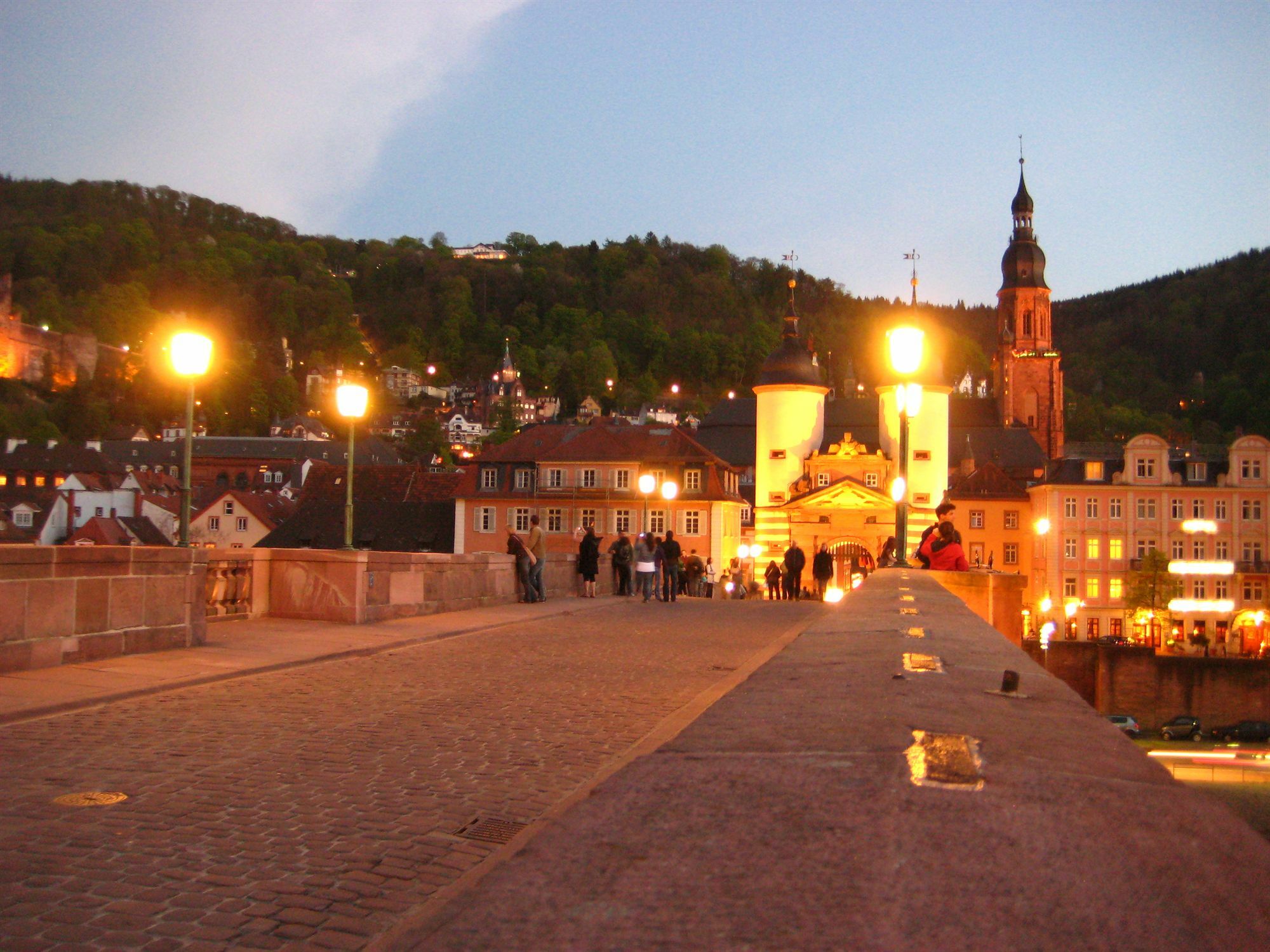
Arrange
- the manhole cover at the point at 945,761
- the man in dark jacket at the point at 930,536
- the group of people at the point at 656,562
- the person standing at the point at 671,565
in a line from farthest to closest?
1. the person standing at the point at 671,565
2. the group of people at the point at 656,562
3. the man in dark jacket at the point at 930,536
4. the manhole cover at the point at 945,761

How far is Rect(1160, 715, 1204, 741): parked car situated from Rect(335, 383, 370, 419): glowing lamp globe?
38679mm

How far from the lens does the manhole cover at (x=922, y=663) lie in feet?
17.6

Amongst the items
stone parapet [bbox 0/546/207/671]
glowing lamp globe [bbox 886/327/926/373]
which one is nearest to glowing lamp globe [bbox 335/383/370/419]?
stone parapet [bbox 0/546/207/671]

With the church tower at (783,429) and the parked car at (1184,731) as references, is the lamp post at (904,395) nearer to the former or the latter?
the parked car at (1184,731)

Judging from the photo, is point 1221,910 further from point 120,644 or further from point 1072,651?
point 1072,651

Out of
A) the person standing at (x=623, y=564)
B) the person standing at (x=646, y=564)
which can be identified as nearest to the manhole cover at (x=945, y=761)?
the person standing at (x=646, y=564)

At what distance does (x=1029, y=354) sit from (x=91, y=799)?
119080 millimetres

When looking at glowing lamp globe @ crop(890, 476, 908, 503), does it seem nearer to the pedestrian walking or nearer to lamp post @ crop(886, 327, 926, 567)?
lamp post @ crop(886, 327, 926, 567)

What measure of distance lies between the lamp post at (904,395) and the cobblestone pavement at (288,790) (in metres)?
6.75

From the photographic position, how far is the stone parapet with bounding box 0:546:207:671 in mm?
10906

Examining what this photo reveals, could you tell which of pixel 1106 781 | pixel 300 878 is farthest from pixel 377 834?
pixel 1106 781

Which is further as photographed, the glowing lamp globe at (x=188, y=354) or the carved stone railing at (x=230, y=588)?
the carved stone railing at (x=230, y=588)

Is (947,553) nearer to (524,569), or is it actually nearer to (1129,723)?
(524,569)

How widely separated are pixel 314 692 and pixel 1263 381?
13288cm
